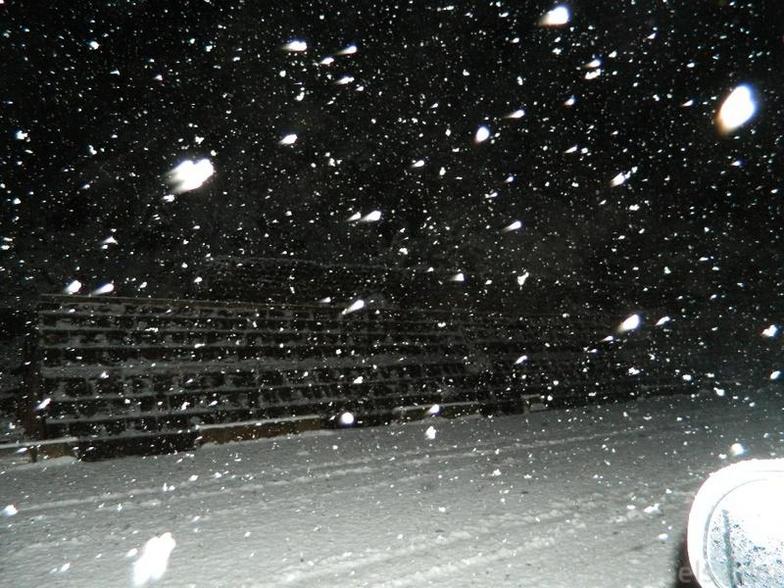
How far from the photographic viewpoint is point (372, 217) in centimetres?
2275

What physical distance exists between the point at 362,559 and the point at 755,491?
1.84m

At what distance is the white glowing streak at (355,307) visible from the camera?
741cm

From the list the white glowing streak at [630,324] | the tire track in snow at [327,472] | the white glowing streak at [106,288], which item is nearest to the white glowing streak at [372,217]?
the white glowing streak at [106,288]

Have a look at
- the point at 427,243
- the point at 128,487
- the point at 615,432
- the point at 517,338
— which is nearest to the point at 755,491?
the point at 128,487

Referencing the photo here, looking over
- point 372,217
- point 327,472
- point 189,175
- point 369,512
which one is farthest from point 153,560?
point 372,217

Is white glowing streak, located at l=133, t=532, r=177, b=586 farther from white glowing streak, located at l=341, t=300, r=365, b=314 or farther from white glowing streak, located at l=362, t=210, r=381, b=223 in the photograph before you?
white glowing streak, located at l=362, t=210, r=381, b=223

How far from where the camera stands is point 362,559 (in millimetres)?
2443

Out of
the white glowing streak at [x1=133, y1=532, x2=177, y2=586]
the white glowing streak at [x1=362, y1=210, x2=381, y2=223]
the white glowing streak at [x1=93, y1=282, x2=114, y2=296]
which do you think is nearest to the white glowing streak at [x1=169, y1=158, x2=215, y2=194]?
the white glowing streak at [x1=93, y1=282, x2=114, y2=296]

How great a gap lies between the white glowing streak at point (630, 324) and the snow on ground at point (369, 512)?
6.00 metres

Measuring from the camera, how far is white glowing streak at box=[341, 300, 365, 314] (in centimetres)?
741

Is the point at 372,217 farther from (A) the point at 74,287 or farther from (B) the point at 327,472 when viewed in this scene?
(B) the point at 327,472

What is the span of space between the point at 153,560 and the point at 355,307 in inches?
211

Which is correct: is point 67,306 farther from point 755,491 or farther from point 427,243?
point 427,243

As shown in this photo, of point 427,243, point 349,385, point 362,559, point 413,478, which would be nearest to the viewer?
point 362,559
